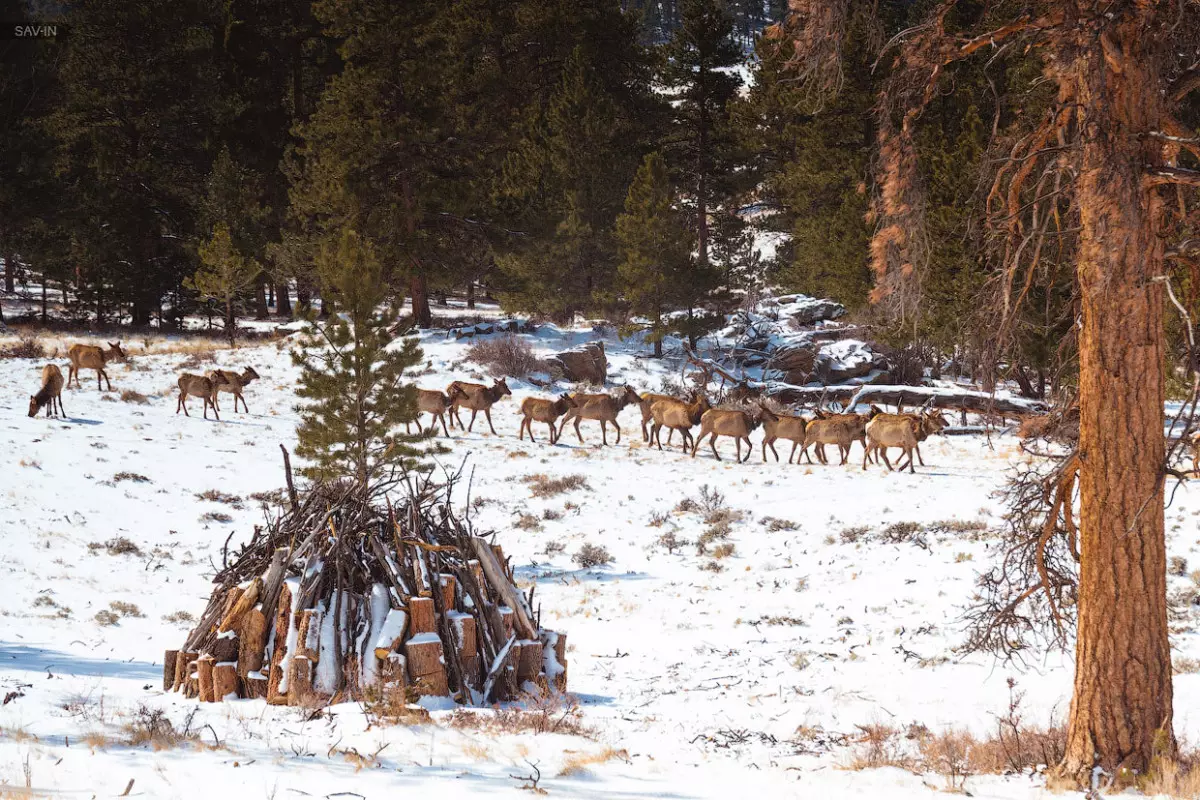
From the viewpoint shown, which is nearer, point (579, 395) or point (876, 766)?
point (876, 766)

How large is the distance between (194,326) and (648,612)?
40.0m

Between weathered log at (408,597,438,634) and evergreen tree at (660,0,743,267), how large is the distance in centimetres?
3477

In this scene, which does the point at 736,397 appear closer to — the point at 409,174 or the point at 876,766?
the point at 409,174

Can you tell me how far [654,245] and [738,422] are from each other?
13626 mm

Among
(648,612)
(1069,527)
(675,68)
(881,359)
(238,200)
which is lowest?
(648,612)

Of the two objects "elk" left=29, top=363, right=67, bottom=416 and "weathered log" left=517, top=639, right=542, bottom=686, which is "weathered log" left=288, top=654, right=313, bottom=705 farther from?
"elk" left=29, top=363, right=67, bottom=416

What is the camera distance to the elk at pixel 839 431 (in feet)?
69.8

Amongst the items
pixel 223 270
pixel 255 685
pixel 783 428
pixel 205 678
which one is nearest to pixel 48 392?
pixel 223 270

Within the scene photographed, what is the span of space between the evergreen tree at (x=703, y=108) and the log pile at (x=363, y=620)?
33.9 metres

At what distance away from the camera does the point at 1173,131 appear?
5680mm

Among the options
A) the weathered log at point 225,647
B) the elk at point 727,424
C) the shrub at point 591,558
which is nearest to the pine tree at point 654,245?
the elk at point 727,424

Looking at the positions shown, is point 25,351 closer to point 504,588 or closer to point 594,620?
point 594,620

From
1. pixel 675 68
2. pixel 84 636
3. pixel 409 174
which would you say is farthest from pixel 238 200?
pixel 84 636

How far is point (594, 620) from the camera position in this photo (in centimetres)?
1182
